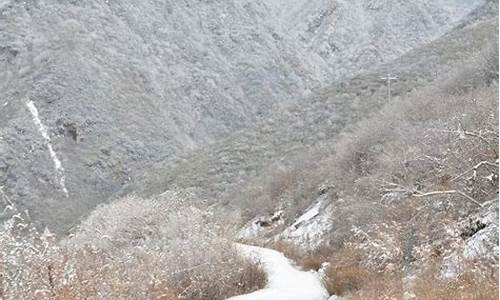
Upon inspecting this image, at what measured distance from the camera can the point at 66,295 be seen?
5.58 meters

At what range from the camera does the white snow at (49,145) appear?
44.5 meters

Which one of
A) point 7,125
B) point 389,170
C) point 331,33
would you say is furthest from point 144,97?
point 389,170

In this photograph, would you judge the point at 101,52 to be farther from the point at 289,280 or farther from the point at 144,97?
the point at 289,280

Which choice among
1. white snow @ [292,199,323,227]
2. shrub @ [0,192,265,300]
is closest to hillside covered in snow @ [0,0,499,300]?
shrub @ [0,192,265,300]

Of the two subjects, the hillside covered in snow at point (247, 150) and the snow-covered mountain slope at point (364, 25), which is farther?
the snow-covered mountain slope at point (364, 25)

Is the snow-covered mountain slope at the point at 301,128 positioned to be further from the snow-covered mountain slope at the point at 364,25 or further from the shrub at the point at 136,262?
the snow-covered mountain slope at the point at 364,25

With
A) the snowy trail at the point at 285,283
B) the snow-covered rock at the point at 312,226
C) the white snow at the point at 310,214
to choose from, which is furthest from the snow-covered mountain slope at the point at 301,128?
the snowy trail at the point at 285,283

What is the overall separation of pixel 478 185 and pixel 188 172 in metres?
30.1

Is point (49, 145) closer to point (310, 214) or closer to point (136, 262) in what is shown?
point (310, 214)

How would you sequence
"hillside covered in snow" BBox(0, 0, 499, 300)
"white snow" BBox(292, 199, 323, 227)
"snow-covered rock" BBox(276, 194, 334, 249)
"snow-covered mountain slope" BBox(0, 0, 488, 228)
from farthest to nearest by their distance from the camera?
"snow-covered mountain slope" BBox(0, 0, 488, 228) → "white snow" BBox(292, 199, 323, 227) → "snow-covered rock" BBox(276, 194, 334, 249) → "hillside covered in snow" BBox(0, 0, 499, 300)

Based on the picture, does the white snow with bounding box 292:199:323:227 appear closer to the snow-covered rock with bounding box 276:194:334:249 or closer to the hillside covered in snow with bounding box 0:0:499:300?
the snow-covered rock with bounding box 276:194:334:249

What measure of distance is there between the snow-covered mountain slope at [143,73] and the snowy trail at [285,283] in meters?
30.2

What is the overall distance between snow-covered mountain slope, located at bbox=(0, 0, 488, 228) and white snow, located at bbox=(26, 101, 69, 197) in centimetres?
22

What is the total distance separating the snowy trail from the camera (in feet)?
27.4
